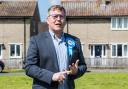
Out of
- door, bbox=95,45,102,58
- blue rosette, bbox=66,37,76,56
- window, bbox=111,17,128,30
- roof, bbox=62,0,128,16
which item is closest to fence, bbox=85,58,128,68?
door, bbox=95,45,102,58

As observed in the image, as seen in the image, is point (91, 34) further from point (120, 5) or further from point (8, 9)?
point (8, 9)

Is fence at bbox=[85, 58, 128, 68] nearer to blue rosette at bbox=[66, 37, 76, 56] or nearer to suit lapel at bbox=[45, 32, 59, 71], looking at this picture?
blue rosette at bbox=[66, 37, 76, 56]

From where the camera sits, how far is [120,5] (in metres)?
55.1

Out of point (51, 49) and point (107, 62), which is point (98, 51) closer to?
point (107, 62)

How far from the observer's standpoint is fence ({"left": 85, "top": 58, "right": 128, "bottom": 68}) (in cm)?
5134

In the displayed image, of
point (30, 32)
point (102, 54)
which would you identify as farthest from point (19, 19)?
point (102, 54)

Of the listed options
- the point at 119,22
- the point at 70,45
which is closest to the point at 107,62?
the point at 119,22

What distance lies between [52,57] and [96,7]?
4982 cm

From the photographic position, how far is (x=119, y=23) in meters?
53.5

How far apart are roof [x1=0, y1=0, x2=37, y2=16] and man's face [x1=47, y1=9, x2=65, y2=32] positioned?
156 ft

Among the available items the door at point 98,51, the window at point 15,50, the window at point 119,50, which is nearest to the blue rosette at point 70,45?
the door at point 98,51

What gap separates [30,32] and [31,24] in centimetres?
157

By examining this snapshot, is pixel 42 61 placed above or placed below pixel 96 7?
below

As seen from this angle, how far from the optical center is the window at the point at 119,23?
53.3m
